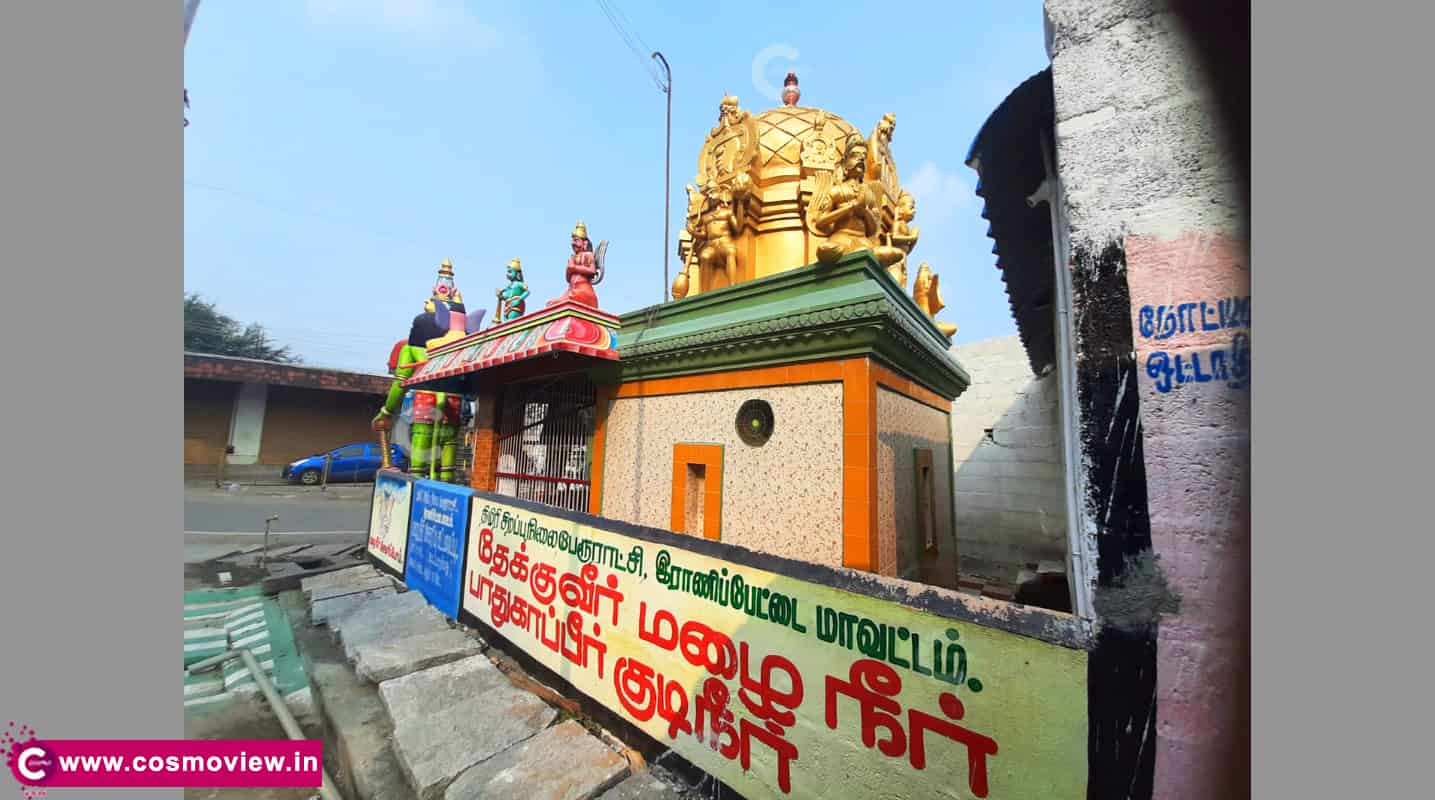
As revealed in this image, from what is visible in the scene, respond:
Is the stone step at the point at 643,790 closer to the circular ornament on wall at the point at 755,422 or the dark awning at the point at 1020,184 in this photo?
the circular ornament on wall at the point at 755,422

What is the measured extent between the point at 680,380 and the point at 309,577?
27.6 feet

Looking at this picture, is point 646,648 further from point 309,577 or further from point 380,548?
point 309,577

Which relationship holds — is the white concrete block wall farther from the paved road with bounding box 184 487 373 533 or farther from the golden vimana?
the paved road with bounding box 184 487 373 533

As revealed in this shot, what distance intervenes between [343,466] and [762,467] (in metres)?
25.2

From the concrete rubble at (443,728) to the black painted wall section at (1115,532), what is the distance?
269cm

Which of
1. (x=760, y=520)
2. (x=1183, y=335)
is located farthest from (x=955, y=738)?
(x=760, y=520)

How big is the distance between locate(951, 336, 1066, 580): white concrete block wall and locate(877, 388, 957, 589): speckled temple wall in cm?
417

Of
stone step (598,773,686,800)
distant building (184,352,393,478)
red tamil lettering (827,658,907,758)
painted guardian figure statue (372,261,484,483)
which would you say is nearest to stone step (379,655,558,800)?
stone step (598,773,686,800)

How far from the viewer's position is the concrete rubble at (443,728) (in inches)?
131

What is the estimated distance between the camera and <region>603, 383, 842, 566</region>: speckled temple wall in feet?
14.4

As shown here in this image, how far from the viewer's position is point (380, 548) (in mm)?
8953

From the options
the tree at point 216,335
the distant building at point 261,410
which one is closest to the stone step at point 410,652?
the distant building at point 261,410

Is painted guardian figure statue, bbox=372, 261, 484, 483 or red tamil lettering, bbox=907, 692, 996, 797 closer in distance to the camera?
red tamil lettering, bbox=907, 692, 996, 797

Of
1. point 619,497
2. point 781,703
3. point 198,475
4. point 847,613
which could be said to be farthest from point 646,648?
point 198,475
